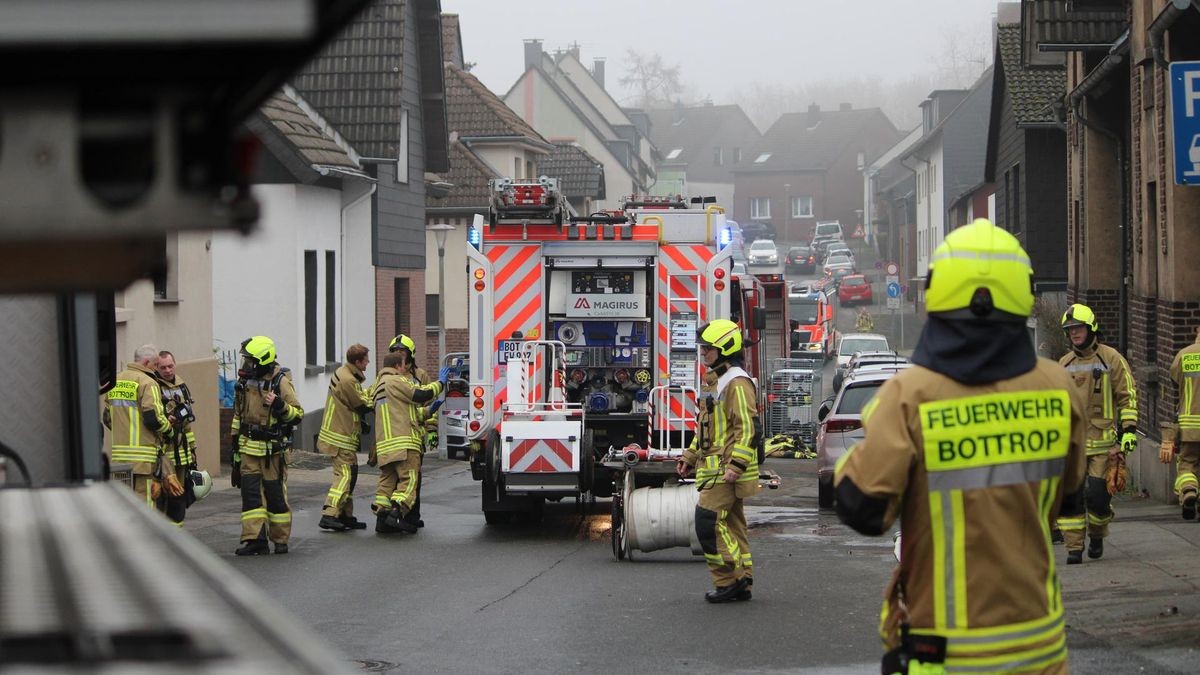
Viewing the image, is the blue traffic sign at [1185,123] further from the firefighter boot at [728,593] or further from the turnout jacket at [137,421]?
the turnout jacket at [137,421]

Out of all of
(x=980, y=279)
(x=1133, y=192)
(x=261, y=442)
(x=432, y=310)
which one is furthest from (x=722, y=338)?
(x=432, y=310)

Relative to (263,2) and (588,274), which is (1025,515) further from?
(588,274)

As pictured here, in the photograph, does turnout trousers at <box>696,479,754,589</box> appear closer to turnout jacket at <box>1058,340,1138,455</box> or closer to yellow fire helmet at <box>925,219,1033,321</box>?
turnout jacket at <box>1058,340,1138,455</box>

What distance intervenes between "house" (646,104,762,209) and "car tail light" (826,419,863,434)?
9899cm

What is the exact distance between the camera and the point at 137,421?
1220cm

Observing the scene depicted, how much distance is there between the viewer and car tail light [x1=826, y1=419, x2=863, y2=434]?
56.9 ft

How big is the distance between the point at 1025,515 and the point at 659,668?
424 cm

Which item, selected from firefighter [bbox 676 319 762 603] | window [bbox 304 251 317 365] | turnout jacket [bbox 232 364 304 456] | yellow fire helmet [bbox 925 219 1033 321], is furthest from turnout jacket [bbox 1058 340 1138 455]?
window [bbox 304 251 317 365]

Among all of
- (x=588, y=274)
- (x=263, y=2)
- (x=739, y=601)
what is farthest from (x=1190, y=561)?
(x=263, y=2)

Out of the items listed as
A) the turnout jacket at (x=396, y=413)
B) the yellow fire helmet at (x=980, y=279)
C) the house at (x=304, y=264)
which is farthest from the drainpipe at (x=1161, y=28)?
the house at (x=304, y=264)

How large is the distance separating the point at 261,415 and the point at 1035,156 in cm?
2472

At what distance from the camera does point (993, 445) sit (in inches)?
172

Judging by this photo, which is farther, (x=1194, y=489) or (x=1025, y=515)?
(x=1194, y=489)

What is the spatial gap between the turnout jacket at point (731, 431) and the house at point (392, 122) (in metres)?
17.6
